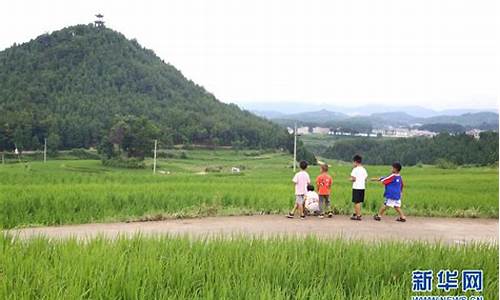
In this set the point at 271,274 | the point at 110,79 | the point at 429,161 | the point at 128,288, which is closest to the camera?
the point at 128,288

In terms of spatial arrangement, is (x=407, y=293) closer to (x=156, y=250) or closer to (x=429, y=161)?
(x=156, y=250)

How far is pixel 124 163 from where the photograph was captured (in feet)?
157

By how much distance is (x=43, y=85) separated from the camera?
6750cm

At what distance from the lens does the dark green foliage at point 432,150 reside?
45750 millimetres

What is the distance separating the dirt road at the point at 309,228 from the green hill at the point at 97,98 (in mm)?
51514

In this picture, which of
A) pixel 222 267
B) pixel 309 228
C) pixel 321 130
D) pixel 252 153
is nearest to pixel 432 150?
pixel 252 153

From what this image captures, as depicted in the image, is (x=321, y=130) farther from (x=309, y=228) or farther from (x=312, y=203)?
(x=309, y=228)

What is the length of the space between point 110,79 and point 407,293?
78.3m

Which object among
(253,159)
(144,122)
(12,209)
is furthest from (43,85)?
(12,209)

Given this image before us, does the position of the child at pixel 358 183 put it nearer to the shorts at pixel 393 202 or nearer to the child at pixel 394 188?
the child at pixel 394 188

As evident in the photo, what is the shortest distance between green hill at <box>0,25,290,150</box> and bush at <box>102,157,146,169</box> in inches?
389

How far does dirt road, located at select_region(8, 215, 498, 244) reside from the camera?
733 cm

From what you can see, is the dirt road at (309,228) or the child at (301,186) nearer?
the dirt road at (309,228)

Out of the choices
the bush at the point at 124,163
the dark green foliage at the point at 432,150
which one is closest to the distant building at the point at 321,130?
the dark green foliage at the point at 432,150
